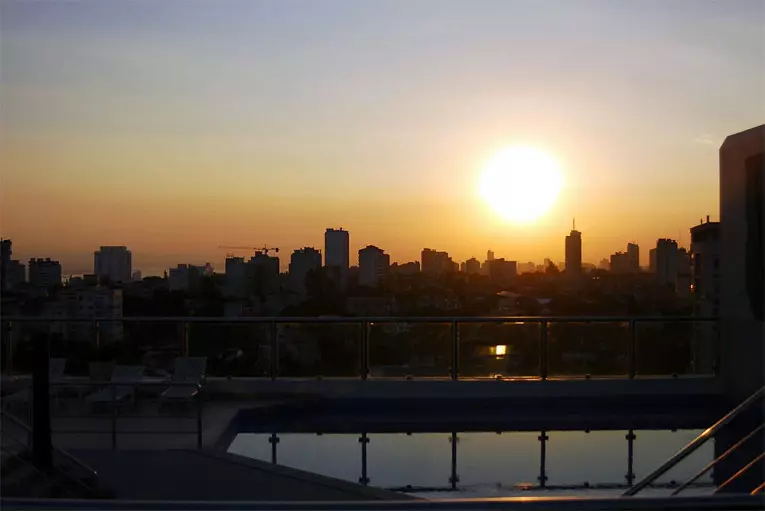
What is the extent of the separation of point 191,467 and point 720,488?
402 cm

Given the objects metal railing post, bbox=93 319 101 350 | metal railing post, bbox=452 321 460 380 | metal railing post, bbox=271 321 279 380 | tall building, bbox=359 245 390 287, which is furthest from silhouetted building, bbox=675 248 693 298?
metal railing post, bbox=93 319 101 350

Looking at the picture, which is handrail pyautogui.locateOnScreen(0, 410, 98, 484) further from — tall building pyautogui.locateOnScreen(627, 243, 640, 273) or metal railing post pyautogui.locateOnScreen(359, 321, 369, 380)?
tall building pyautogui.locateOnScreen(627, 243, 640, 273)

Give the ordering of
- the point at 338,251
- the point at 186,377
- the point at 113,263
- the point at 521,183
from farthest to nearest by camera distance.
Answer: the point at 521,183
the point at 338,251
the point at 113,263
the point at 186,377

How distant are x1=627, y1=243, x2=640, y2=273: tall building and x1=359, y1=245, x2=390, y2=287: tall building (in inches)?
139

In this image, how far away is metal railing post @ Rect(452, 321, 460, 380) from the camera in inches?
405

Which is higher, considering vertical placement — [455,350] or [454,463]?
[455,350]

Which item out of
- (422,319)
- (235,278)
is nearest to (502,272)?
(422,319)

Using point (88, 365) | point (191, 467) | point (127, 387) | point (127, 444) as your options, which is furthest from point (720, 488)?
point (88, 365)

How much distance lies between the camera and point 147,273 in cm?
1159

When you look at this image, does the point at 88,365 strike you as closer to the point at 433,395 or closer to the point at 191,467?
the point at 191,467

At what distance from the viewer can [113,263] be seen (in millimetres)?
12148

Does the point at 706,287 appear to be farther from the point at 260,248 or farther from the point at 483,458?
the point at 260,248

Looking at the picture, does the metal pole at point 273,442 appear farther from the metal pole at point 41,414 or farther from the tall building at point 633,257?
the tall building at point 633,257

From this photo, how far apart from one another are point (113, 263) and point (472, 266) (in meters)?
5.30
